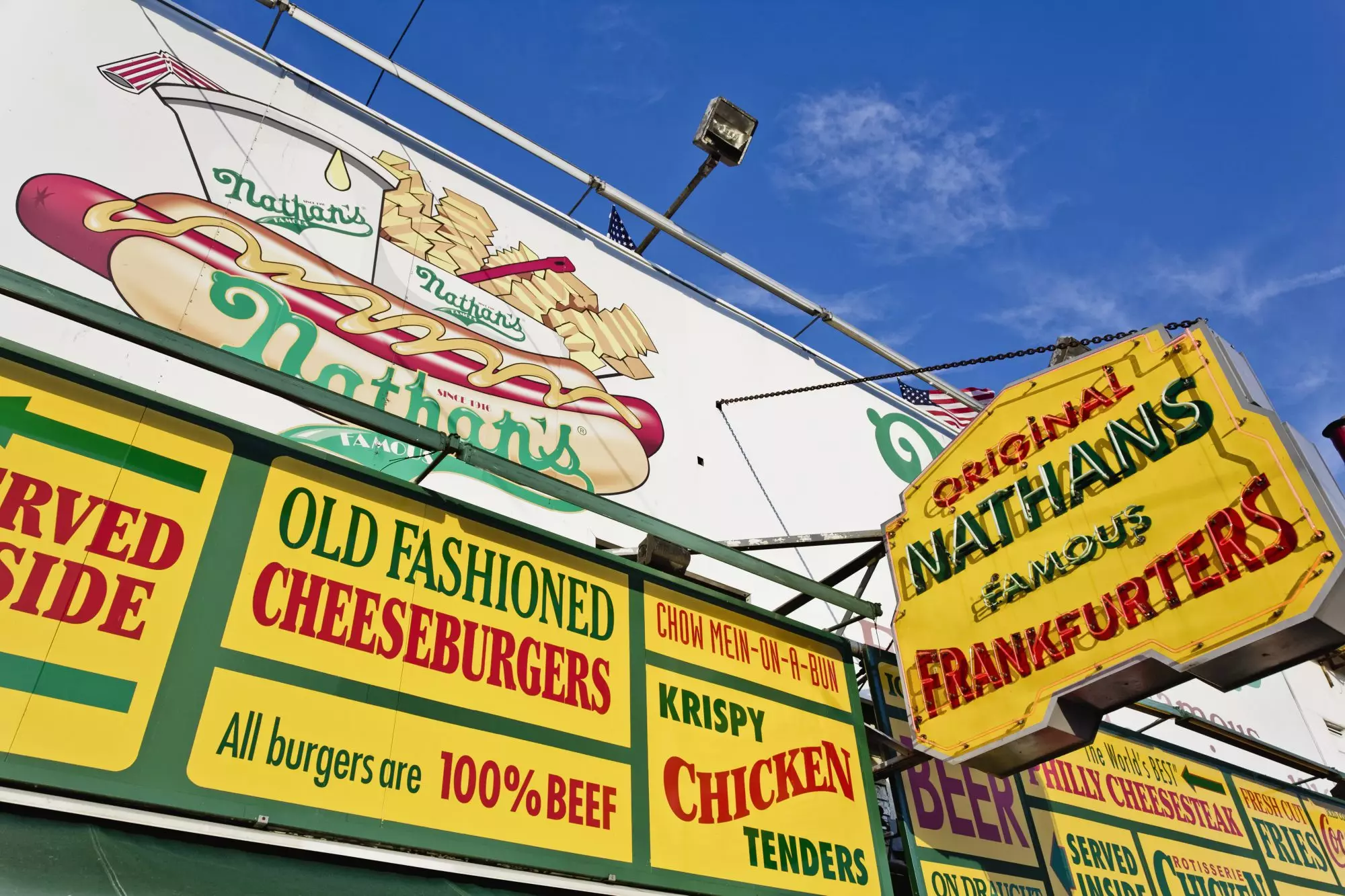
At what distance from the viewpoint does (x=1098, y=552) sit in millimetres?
6645

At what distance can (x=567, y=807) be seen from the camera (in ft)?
18.3

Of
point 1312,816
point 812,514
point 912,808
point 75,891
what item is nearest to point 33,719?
point 75,891

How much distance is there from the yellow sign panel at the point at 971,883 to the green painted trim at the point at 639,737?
2.48 m

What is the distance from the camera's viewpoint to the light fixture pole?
43.6ft

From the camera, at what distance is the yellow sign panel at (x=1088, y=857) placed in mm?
8031

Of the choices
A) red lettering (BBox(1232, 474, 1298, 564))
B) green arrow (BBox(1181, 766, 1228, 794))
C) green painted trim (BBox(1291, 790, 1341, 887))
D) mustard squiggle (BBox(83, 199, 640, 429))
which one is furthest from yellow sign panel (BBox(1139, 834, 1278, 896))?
mustard squiggle (BBox(83, 199, 640, 429))

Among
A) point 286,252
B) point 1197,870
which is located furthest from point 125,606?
point 1197,870

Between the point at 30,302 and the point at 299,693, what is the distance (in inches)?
101

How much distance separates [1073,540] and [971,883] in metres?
2.79

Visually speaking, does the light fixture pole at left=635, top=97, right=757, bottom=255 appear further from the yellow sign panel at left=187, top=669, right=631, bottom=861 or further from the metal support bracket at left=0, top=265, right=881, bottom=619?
the yellow sign panel at left=187, top=669, right=631, bottom=861

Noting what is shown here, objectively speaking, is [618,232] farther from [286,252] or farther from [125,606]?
[125,606]

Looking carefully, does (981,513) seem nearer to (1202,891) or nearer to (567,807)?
(567,807)

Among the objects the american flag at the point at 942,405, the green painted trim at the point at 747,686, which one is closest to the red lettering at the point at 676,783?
the green painted trim at the point at 747,686

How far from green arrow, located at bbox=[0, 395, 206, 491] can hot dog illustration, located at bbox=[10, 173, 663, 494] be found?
8.29ft
